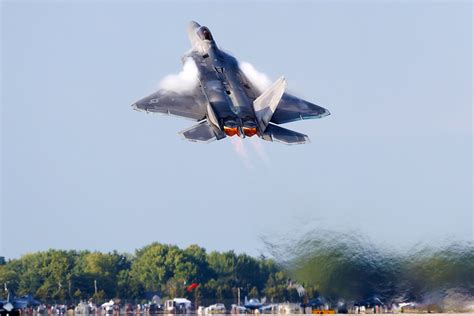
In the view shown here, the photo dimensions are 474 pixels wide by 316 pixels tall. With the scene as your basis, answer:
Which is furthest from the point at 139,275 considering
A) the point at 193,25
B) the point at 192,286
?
the point at 193,25

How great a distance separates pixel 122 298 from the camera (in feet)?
292

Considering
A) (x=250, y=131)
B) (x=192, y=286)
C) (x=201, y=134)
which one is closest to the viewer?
(x=250, y=131)

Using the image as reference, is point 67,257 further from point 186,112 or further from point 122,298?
point 186,112

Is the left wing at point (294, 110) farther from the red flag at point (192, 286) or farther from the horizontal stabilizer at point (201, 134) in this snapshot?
the red flag at point (192, 286)

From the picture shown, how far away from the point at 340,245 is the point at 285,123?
7823mm

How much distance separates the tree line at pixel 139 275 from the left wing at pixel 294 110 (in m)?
11.2

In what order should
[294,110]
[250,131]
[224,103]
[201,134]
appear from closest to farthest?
1. [250,131]
2. [224,103]
3. [201,134]
4. [294,110]

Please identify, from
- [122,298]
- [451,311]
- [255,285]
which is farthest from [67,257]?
[451,311]

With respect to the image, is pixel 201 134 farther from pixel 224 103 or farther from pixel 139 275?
pixel 139 275

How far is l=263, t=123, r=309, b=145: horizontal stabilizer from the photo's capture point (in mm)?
67625

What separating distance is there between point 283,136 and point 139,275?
26.0m

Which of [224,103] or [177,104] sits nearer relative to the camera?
[224,103]

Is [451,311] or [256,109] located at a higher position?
[256,109]

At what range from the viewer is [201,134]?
2640 inches
